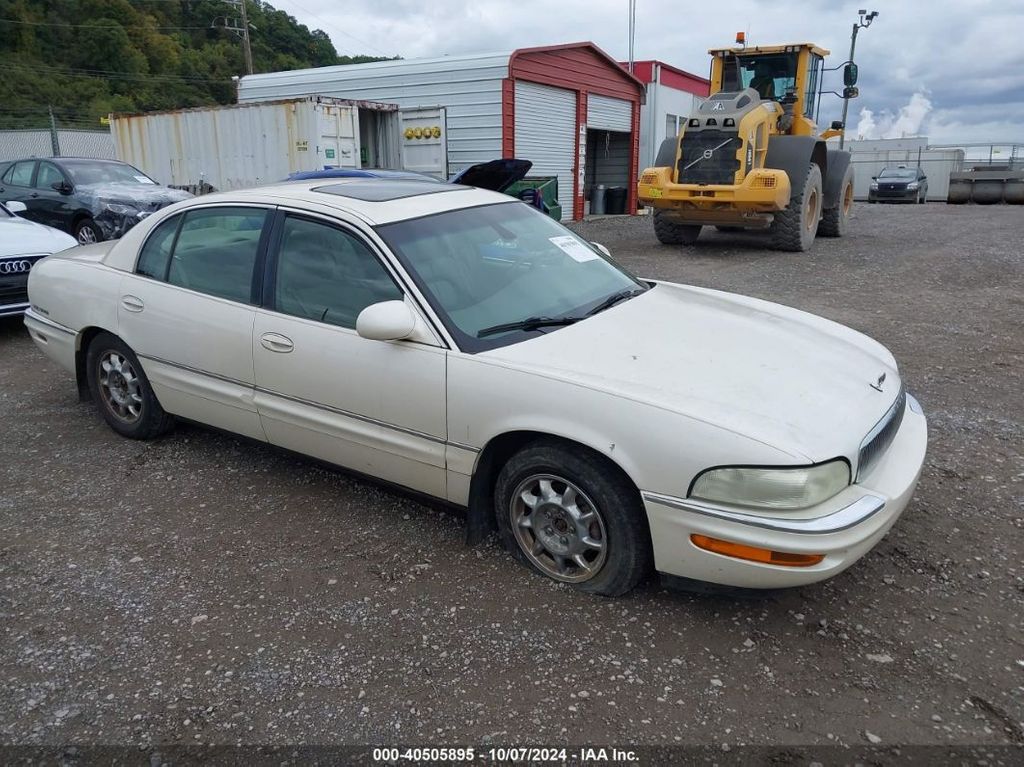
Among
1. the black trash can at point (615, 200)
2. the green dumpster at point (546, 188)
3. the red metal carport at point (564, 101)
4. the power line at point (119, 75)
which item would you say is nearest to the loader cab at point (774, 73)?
the green dumpster at point (546, 188)

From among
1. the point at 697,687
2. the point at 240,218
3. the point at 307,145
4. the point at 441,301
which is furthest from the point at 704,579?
the point at 307,145

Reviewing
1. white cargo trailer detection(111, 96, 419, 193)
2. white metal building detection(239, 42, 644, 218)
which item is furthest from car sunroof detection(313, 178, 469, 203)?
white metal building detection(239, 42, 644, 218)

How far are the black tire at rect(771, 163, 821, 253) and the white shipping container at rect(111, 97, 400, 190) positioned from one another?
25.1 feet

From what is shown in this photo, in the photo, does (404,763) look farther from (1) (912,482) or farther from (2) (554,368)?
(1) (912,482)

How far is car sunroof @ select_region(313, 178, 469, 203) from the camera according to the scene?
3.63 m

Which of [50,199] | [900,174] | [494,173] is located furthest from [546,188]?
[900,174]

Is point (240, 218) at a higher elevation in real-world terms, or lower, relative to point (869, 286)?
higher

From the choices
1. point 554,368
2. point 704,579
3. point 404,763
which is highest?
point 554,368

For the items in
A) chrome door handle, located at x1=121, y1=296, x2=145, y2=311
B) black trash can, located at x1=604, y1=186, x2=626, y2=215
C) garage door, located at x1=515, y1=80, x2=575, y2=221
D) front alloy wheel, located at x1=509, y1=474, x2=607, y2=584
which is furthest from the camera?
black trash can, located at x1=604, y1=186, x2=626, y2=215

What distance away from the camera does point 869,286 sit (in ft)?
30.4

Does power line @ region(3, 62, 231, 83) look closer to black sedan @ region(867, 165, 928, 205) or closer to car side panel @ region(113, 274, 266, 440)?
black sedan @ region(867, 165, 928, 205)

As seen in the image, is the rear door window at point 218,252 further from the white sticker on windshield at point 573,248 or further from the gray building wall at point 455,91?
the gray building wall at point 455,91

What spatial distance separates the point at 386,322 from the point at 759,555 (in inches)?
63.4

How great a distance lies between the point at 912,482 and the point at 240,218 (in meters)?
3.25
